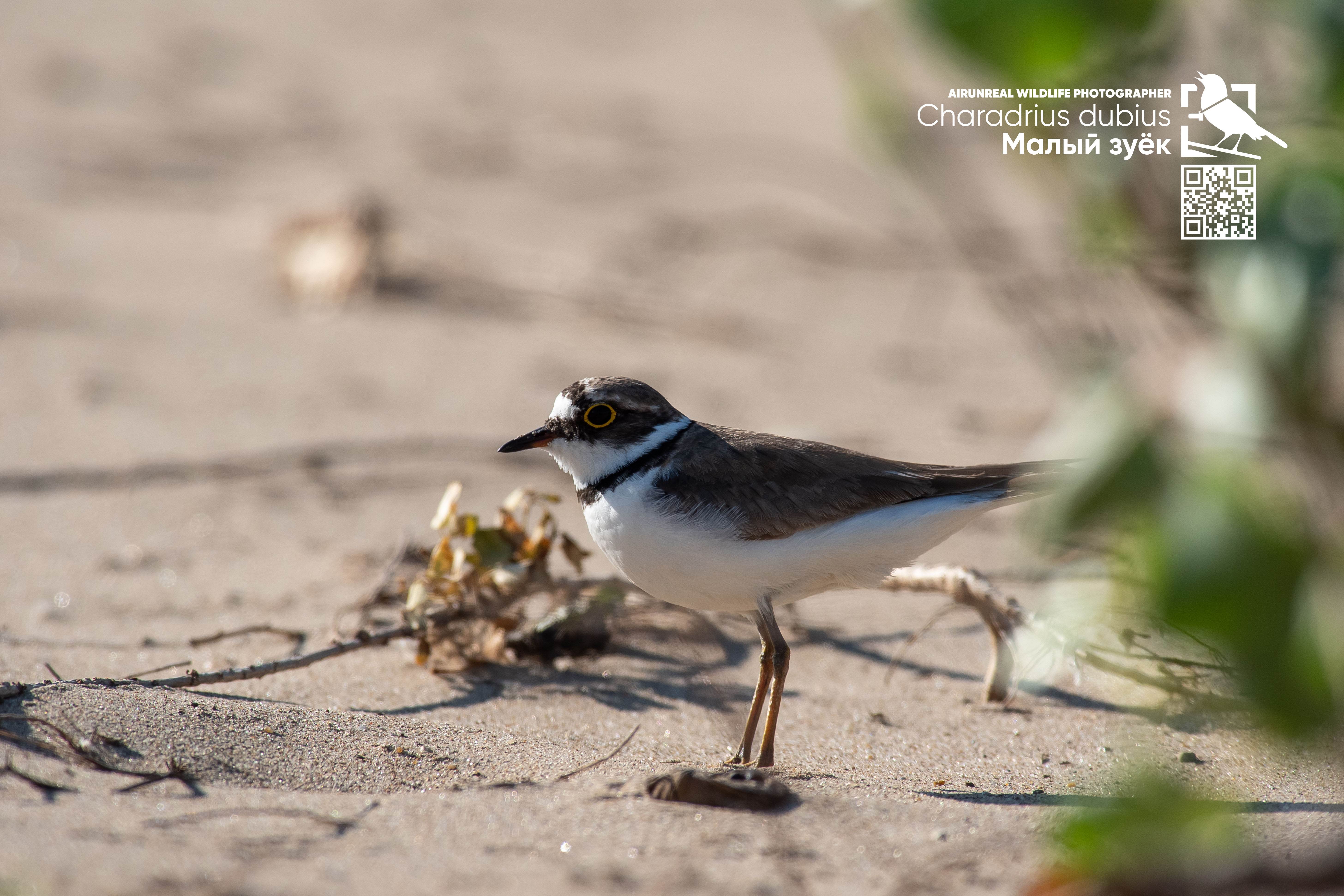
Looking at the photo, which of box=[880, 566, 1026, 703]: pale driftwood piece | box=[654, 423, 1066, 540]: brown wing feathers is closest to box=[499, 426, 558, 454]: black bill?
box=[654, 423, 1066, 540]: brown wing feathers

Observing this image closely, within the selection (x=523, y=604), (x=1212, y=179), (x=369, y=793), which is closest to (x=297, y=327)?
(x=523, y=604)

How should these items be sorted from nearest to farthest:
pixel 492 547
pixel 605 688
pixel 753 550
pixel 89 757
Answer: pixel 89 757
pixel 753 550
pixel 605 688
pixel 492 547

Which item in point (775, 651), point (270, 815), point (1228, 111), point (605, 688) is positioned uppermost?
point (1228, 111)

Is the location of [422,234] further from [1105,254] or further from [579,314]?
[1105,254]

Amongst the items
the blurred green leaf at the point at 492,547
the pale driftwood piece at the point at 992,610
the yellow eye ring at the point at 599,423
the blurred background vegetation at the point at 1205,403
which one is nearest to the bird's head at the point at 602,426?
the yellow eye ring at the point at 599,423

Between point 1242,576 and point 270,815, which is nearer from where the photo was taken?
point 1242,576

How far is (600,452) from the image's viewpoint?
374 cm

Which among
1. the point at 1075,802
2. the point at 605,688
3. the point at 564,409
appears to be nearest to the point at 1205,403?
the point at 1075,802

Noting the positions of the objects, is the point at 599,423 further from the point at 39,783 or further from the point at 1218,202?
the point at 1218,202

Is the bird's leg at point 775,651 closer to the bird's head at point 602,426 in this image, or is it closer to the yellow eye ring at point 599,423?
the bird's head at point 602,426

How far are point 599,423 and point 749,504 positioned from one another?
0.55m

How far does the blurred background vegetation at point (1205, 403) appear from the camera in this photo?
1.30 m

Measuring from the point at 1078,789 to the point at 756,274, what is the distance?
5.48 metres

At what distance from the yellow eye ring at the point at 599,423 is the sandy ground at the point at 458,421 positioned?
83cm
